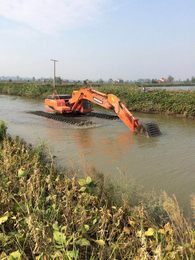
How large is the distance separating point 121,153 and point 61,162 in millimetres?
2208

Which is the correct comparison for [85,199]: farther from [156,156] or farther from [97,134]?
[97,134]

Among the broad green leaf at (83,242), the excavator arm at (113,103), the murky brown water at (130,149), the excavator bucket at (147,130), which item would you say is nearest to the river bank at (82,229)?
the broad green leaf at (83,242)

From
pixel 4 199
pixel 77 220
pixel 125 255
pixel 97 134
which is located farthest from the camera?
pixel 97 134

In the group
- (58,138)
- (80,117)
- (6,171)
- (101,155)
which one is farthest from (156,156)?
(80,117)

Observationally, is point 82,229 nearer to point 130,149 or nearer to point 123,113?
point 130,149

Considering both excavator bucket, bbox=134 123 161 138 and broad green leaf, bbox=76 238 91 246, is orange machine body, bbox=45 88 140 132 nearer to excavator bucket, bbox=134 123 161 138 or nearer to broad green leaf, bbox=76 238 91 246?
excavator bucket, bbox=134 123 161 138

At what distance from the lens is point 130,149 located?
8.56 metres

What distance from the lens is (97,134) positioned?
35.4ft

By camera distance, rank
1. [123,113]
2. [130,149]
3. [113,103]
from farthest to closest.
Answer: [113,103] → [123,113] → [130,149]

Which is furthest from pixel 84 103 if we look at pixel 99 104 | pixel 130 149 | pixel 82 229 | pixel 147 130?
pixel 82 229

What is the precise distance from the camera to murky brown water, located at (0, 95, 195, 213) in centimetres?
596

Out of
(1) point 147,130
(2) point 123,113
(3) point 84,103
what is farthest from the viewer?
(3) point 84,103

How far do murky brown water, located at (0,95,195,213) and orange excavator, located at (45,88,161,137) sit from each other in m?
0.45

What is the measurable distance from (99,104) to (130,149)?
3893 millimetres
